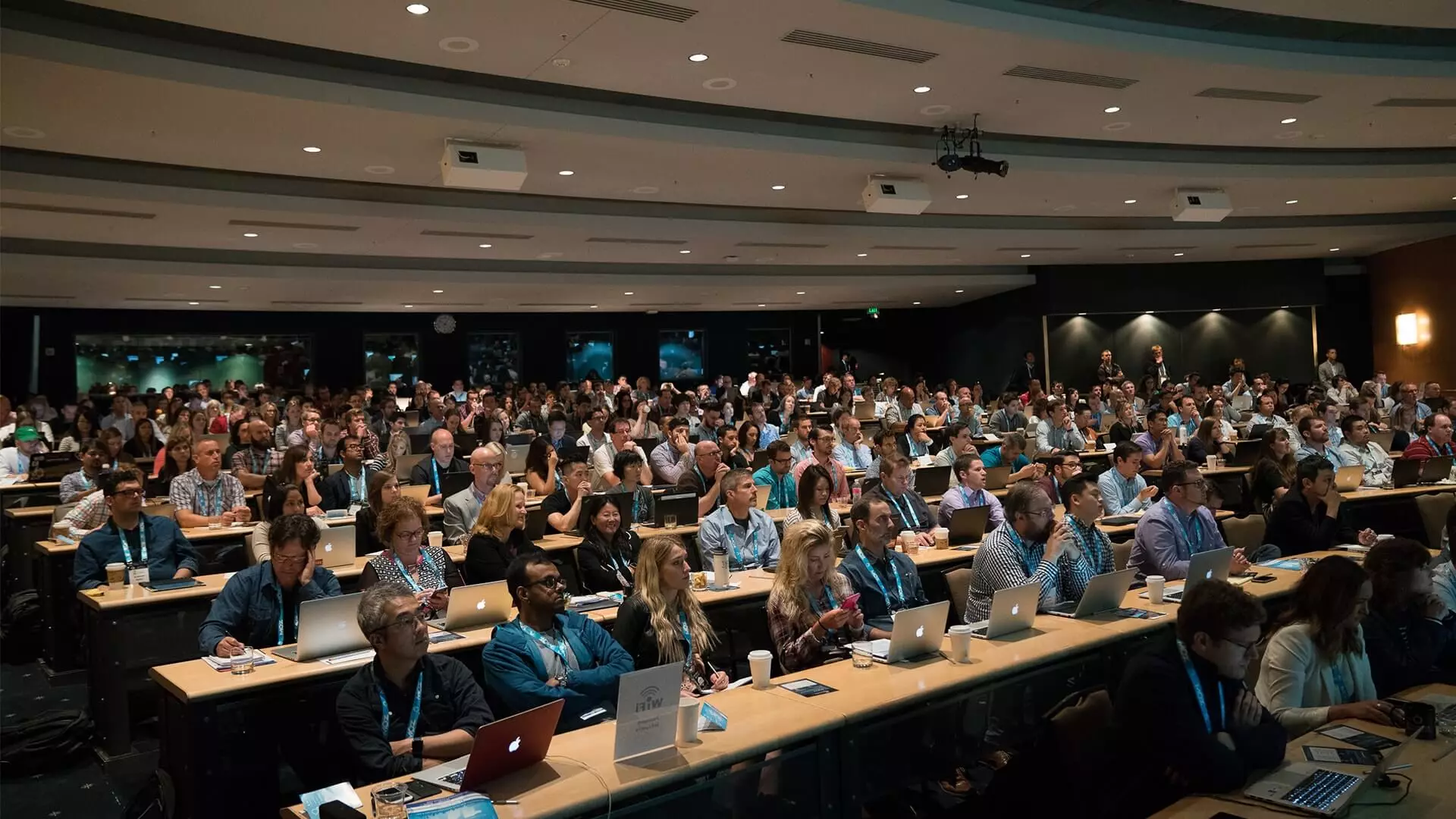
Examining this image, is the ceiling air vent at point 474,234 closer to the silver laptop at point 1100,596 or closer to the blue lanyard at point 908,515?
the blue lanyard at point 908,515

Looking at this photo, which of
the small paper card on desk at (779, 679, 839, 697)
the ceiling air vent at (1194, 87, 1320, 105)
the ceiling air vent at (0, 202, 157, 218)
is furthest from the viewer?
the ceiling air vent at (0, 202, 157, 218)

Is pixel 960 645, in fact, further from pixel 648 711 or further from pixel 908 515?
pixel 908 515

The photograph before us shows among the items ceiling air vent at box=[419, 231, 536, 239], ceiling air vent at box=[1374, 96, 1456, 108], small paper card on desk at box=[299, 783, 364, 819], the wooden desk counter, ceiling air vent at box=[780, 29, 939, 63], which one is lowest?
the wooden desk counter

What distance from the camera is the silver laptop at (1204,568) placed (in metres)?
4.87

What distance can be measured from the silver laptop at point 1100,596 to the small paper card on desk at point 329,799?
3.09 m

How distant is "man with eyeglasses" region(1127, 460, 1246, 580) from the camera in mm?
5512

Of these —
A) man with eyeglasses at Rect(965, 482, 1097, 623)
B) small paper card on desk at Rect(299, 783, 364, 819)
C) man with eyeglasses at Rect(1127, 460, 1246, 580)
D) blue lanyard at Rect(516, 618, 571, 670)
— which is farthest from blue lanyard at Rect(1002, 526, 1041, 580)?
small paper card on desk at Rect(299, 783, 364, 819)

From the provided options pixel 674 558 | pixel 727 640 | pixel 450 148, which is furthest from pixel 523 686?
pixel 450 148

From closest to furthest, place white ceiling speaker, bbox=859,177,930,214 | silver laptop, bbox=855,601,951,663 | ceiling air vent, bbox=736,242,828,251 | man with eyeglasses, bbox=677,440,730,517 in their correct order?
silver laptop, bbox=855,601,951,663 → man with eyeglasses, bbox=677,440,730,517 → white ceiling speaker, bbox=859,177,930,214 → ceiling air vent, bbox=736,242,828,251

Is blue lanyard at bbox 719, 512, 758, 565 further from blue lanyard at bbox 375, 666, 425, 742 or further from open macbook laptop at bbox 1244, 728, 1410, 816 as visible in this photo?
open macbook laptop at bbox 1244, 728, 1410, 816

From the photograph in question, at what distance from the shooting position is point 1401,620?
4012mm

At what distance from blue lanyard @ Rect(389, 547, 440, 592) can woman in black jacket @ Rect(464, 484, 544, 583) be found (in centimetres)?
33

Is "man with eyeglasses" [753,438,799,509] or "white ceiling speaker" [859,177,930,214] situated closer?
"man with eyeglasses" [753,438,799,509]

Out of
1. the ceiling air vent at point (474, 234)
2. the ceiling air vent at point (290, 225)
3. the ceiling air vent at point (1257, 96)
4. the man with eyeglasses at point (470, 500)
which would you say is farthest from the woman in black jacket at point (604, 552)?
the ceiling air vent at point (474, 234)
